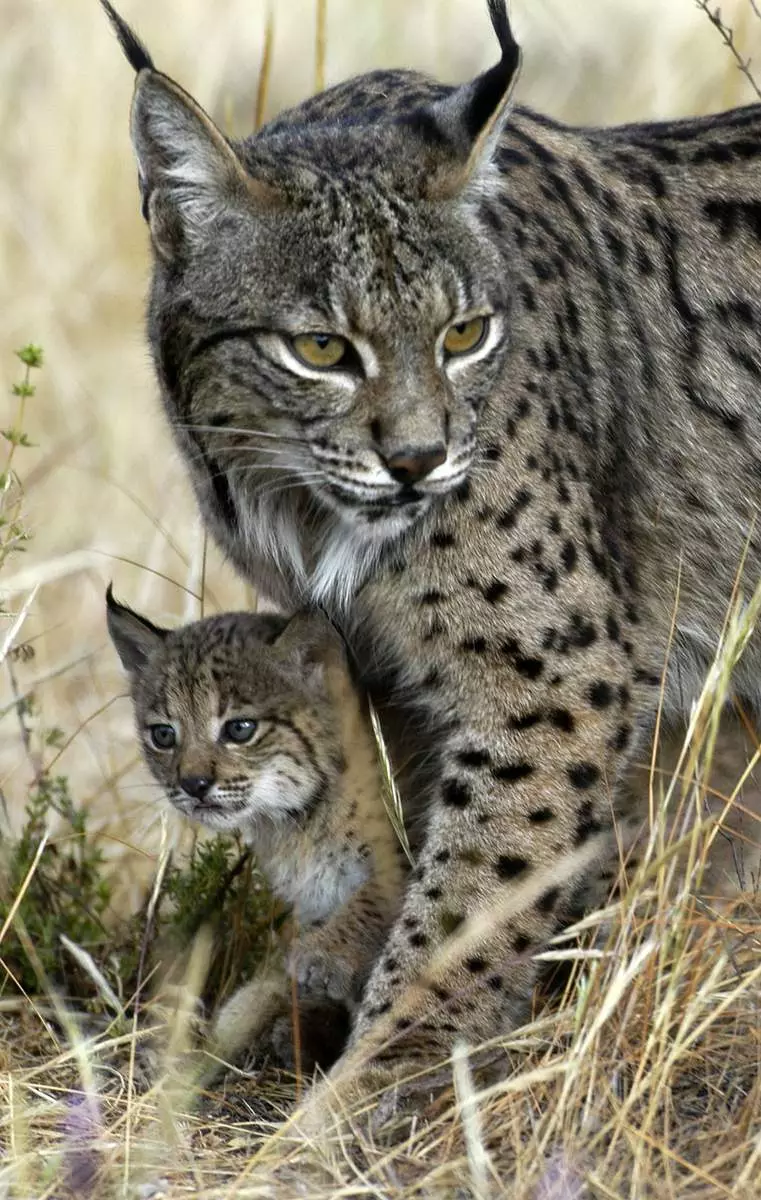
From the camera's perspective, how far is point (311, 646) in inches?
175

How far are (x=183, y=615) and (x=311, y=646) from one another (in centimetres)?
191

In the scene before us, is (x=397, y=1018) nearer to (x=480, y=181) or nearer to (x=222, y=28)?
(x=480, y=181)

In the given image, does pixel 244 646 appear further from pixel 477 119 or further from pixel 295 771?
pixel 477 119

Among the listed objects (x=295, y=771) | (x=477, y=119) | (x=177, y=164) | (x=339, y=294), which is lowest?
(x=295, y=771)

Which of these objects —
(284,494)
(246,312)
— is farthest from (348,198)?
(284,494)

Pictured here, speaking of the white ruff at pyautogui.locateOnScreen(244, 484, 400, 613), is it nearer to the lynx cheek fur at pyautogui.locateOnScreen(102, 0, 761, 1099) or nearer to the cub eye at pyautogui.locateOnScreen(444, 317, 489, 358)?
the lynx cheek fur at pyautogui.locateOnScreen(102, 0, 761, 1099)

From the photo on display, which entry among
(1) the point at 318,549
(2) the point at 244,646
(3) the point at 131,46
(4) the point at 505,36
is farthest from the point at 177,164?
(2) the point at 244,646

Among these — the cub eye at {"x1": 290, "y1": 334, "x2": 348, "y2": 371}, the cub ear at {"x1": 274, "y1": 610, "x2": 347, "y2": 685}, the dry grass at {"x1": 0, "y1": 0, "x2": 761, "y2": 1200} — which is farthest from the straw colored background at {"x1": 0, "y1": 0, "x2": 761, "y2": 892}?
the cub eye at {"x1": 290, "y1": 334, "x2": 348, "y2": 371}

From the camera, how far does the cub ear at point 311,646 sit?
439 centimetres

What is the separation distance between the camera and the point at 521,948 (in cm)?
407

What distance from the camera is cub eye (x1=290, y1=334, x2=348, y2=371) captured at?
3.84 metres

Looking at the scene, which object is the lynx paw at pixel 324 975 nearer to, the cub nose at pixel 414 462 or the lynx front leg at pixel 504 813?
the lynx front leg at pixel 504 813

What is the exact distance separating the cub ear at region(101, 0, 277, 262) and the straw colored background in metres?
2.37

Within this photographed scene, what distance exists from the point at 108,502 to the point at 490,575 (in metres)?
3.78
